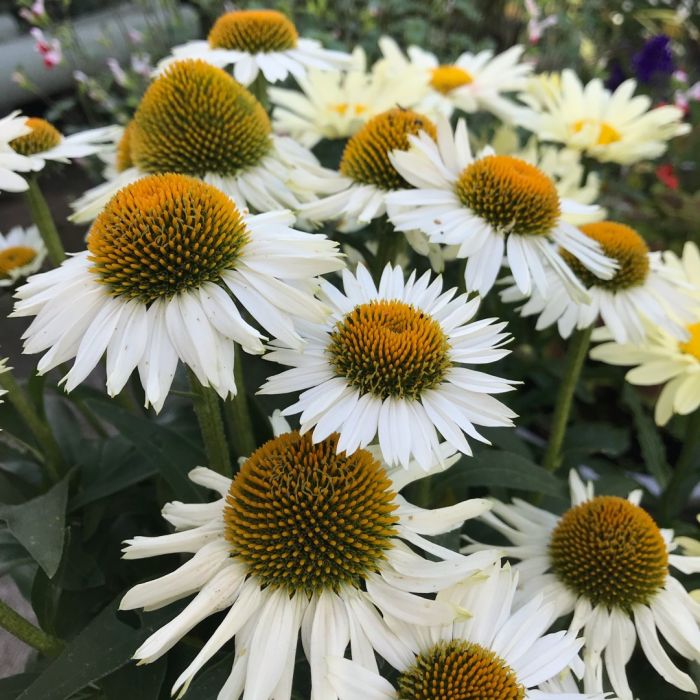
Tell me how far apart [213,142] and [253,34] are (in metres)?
0.26

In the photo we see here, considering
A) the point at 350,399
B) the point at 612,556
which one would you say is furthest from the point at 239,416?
the point at 612,556

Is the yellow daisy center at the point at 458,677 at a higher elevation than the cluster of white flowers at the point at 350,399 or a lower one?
lower

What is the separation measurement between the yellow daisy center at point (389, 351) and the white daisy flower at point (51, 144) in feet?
1.56

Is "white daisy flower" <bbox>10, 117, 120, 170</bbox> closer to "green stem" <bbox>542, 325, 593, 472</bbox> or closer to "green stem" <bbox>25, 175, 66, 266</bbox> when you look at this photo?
"green stem" <bbox>25, 175, 66, 266</bbox>

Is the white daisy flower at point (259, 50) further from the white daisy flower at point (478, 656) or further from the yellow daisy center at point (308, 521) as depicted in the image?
the white daisy flower at point (478, 656)

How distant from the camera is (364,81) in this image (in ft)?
3.92

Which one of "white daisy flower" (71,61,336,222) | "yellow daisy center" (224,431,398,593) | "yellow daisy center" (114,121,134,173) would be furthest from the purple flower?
"yellow daisy center" (224,431,398,593)

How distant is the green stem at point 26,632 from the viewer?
575 mm

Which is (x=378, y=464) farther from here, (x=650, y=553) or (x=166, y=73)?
(x=166, y=73)

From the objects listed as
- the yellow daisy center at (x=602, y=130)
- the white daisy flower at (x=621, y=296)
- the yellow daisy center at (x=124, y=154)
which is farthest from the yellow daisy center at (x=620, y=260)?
the yellow daisy center at (x=124, y=154)

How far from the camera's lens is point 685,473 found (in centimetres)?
102

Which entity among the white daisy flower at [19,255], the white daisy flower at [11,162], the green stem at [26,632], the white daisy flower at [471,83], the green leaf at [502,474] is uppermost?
the white daisy flower at [11,162]

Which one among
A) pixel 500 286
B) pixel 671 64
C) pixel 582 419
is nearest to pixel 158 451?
pixel 500 286

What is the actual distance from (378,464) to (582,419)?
0.99 metres
